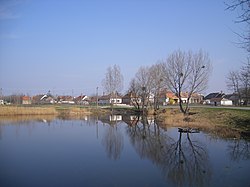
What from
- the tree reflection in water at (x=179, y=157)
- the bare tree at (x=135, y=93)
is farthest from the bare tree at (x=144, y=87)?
the tree reflection in water at (x=179, y=157)

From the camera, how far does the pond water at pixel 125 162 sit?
33.3 feet

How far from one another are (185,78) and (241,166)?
22959 millimetres

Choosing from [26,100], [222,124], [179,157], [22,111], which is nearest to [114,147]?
[179,157]

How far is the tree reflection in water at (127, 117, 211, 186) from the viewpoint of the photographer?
424 inches

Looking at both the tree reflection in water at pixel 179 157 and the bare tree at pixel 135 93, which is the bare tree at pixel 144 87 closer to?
the bare tree at pixel 135 93

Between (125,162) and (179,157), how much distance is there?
10.3 ft

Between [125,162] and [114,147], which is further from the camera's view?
[114,147]

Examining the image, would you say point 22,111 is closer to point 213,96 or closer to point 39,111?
point 39,111

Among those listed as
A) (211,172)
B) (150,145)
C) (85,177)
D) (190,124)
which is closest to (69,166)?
(85,177)

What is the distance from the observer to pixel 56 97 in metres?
97.8

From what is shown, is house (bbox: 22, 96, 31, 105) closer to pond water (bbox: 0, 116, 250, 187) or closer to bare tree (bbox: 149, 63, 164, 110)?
bare tree (bbox: 149, 63, 164, 110)

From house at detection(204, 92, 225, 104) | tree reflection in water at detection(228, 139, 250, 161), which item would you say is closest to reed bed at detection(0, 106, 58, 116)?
tree reflection in water at detection(228, 139, 250, 161)

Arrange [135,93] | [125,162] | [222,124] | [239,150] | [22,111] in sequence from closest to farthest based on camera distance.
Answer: [125,162] < [239,150] < [222,124] < [22,111] < [135,93]

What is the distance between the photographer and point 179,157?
14.7 m
